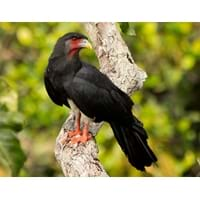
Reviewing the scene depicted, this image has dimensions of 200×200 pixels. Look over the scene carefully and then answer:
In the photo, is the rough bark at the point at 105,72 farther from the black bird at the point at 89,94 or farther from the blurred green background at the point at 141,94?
the blurred green background at the point at 141,94

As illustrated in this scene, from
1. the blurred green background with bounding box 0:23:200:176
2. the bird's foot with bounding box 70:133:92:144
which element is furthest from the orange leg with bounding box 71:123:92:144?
the blurred green background with bounding box 0:23:200:176

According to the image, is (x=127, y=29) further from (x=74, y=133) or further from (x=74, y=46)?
(x=74, y=133)

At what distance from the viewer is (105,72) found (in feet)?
5.13

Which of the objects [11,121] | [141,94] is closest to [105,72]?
[11,121]

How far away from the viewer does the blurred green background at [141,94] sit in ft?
7.26

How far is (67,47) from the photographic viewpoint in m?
1.47

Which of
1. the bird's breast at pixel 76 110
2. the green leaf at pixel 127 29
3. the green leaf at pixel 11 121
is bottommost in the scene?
the bird's breast at pixel 76 110

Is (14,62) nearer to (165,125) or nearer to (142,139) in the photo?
(165,125)

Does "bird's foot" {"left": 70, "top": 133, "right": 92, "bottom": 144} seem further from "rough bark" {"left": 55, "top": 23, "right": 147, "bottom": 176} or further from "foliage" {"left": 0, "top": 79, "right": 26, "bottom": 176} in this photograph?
"foliage" {"left": 0, "top": 79, "right": 26, "bottom": 176}

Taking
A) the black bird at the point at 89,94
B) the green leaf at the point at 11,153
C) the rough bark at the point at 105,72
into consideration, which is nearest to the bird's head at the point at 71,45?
the black bird at the point at 89,94

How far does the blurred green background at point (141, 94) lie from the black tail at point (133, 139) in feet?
1.60

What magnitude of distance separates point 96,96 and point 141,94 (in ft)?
3.80

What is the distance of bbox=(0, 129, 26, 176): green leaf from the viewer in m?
1.28

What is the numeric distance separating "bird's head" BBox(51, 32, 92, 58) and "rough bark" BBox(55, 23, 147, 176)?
0.11 meters
